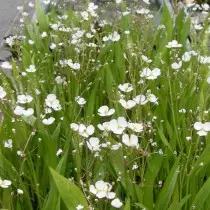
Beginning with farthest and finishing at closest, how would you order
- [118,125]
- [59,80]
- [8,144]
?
1. [59,80]
2. [8,144]
3. [118,125]

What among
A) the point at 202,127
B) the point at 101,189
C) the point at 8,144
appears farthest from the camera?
the point at 8,144

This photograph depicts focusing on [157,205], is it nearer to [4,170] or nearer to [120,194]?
[120,194]

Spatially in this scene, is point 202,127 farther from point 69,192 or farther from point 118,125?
point 69,192

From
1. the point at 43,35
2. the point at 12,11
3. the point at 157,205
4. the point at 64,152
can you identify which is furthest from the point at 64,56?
the point at 12,11

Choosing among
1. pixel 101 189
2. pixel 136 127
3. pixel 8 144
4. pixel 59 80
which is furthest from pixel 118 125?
pixel 59 80

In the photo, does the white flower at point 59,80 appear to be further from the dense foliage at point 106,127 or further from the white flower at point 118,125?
the white flower at point 118,125

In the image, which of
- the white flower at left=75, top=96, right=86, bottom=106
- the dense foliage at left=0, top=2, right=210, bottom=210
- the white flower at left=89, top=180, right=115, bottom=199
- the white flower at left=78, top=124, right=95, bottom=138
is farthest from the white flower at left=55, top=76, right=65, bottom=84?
the white flower at left=89, top=180, right=115, bottom=199

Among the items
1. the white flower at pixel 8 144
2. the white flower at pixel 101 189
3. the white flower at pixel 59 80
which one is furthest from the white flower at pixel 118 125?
the white flower at pixel 59 80

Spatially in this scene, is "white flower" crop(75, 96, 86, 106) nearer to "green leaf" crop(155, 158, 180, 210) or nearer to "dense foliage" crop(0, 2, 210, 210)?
"dense foliage" crop(0, 2, 210, 210)

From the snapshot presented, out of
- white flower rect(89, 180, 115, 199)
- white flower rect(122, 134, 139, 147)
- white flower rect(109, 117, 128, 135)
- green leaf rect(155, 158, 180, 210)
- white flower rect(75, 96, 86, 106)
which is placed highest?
white flower rect(109, 117, 128, 135)
